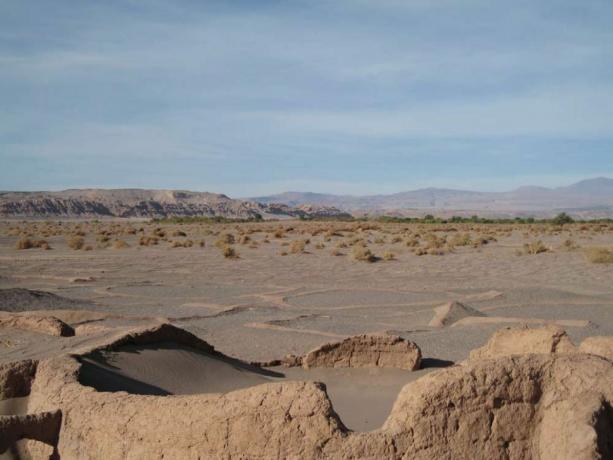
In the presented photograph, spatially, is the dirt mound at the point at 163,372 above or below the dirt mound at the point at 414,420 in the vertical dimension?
below

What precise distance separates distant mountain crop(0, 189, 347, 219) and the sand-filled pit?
99.2 meters

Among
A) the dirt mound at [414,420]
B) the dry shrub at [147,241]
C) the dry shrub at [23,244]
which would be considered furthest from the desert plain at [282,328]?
the dry shrub at [147,241]

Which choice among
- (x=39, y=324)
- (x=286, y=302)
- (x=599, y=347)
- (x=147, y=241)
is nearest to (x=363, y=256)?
(x=286, y=302)

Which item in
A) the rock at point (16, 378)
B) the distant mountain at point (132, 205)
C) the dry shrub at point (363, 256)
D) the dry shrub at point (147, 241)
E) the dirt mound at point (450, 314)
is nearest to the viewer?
the rock at point (16, 378)

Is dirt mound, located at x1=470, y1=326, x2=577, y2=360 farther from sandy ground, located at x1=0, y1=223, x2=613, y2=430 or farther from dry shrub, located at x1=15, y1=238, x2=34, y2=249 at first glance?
dry shrub, located at x1=15, y1=238, x2=34, y2=249

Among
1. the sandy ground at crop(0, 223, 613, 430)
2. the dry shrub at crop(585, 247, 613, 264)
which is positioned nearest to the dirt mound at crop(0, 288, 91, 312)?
the sandy ground at crop(0, 223, 613, 430)

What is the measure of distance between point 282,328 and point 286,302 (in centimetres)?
398

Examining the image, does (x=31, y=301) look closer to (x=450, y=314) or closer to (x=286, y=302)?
(x=286, y=302)

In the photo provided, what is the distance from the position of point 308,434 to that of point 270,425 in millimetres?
279

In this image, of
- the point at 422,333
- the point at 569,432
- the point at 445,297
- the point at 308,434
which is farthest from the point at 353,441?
the point at 445,297

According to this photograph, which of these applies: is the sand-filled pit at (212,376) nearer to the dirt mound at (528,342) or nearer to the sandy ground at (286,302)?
the sandy ground at (286,302)

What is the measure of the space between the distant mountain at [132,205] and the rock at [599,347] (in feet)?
333

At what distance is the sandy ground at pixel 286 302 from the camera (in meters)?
8.30

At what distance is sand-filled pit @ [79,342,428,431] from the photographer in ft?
23.3
